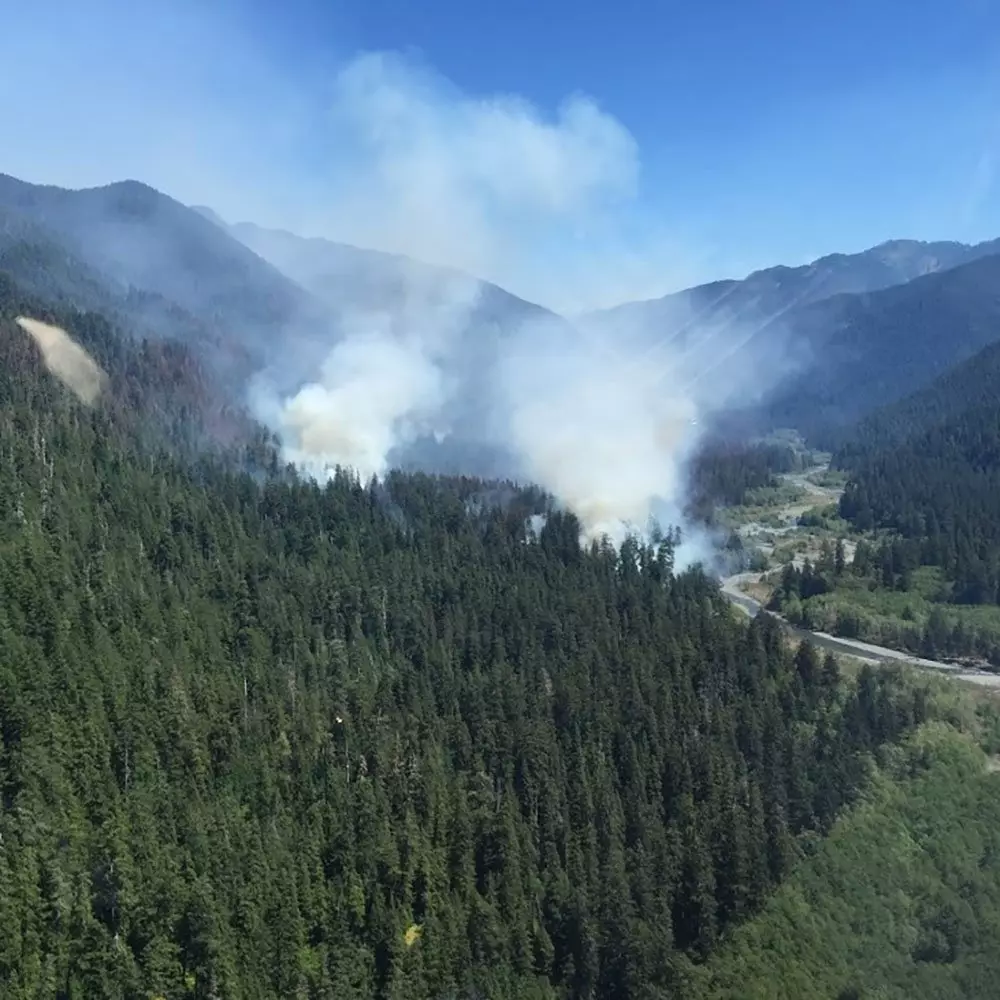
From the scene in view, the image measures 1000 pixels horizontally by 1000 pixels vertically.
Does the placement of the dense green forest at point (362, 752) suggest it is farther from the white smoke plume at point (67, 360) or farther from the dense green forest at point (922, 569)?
the white smoke plume at point (67, 360)

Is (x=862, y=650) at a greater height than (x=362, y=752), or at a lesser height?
greater

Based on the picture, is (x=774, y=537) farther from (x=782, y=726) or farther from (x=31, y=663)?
(x=31, y=663)

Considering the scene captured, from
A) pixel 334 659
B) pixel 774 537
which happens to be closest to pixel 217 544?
pixel 334 659

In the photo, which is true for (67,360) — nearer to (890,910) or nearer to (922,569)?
(922,569)

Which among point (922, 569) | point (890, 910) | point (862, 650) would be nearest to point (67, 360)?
point (862, 650)

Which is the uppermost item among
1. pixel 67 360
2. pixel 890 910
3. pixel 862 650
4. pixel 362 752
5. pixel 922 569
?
pixel 67 360

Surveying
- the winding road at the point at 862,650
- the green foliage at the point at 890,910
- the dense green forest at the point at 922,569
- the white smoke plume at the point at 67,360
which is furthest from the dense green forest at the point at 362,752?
the white smoke plume at the point at 67,360

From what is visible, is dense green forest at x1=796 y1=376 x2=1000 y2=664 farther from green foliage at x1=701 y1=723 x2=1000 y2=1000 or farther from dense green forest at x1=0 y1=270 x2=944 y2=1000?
green foliage at x1=701 y1=723 x2=1000 y2=1000
